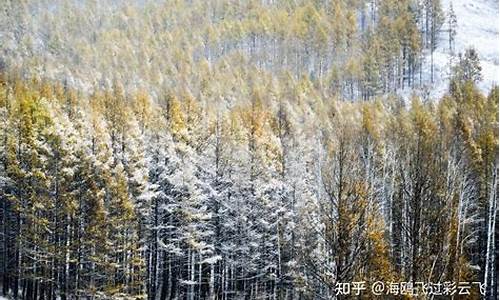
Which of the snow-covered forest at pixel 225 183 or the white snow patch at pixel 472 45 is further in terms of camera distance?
the white snow patch at pixel 472 45

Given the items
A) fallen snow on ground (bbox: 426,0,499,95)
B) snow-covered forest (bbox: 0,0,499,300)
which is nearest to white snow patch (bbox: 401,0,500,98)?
fallen snow on ground (bbox: 426,0,499,95)

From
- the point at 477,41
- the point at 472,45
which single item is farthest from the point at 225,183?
the point at 477,41

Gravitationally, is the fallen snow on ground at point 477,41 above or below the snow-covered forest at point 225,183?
above

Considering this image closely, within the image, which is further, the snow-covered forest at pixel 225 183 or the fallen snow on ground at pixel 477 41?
the fallen snow on ground at pixel 477 41

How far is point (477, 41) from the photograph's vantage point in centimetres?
1346

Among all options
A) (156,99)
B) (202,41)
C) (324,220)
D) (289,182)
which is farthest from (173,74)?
(324,220)

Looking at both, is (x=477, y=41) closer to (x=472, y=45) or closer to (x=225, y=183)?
(x=472, y=45)

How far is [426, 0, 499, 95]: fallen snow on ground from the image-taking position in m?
12.2

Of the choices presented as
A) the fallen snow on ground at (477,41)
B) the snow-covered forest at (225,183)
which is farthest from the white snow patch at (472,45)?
the snow-covered forest at (225,183)

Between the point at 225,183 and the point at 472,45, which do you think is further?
the point at 472,45

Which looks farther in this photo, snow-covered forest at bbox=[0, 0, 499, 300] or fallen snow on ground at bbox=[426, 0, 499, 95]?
fallen snow on ground at bbox=[426, 0, 499, 95]

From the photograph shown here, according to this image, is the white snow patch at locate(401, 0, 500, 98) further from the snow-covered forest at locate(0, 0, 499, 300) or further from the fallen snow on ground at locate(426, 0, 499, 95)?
the snow-covered forest at locate(0, 0, 499, 300)

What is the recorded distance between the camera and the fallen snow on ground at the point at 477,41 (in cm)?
1219

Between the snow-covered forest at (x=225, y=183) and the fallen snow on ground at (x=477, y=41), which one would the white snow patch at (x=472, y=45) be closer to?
the fallen snow on ground at (x=477, y=41)
